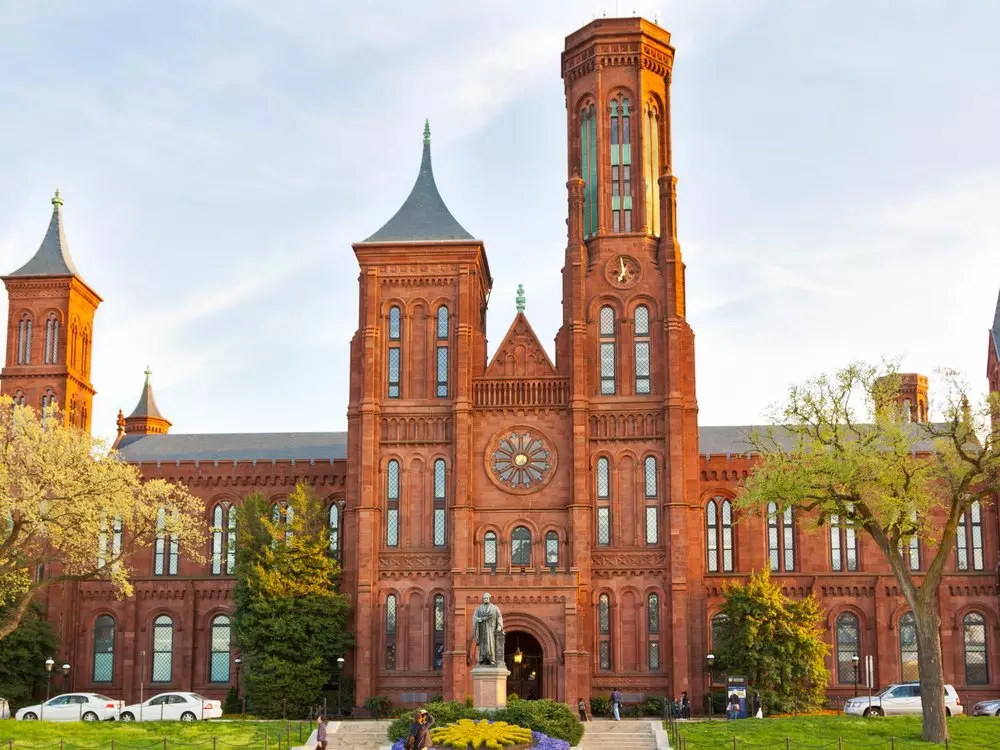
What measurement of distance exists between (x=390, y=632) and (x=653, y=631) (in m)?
11.8

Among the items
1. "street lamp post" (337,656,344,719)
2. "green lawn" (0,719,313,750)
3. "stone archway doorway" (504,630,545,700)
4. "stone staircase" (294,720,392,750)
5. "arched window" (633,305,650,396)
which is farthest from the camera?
"arched window" (633,305,650,396)

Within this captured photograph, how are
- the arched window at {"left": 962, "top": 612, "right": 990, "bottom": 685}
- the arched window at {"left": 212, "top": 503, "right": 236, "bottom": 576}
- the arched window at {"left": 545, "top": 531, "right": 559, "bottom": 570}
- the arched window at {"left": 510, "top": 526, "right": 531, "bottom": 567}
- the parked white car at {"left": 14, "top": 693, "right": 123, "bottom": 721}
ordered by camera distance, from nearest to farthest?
the parked white car at {"left": 14, "top": 693, "right": 123, "bottom": 721}
the arched window at {"left": 545, "top": 531, "right": 559, "bottom": 570}
the arched window at {"left": 510, "top": 526, "right": 531, "bottom": 567}
the arched window at {"left": 962, "top": 612, "right": 990, "bottom": 685}
the arched window at {"left": 212, "top": 503, "right": 236, "bottom": 576}

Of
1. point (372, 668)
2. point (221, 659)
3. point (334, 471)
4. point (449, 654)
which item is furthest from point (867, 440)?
point (221, 659)

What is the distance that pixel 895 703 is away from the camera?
57.6m

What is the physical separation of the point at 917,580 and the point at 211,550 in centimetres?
3563

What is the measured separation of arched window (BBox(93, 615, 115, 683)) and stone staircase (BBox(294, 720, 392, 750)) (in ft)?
69.5

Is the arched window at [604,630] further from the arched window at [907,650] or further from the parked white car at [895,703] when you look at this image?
the arched window at [907,650]

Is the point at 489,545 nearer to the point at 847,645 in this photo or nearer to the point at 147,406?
the point at 847,645

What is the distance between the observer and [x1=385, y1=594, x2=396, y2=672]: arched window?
2490 inches

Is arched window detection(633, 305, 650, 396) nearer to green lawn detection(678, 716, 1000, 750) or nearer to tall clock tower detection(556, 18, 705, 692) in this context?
tall clock tower detection(556, 18, 705, 692)

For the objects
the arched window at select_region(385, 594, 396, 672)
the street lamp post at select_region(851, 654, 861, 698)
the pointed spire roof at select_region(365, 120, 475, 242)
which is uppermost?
the pointed spire roof at select_region(365, 120, 475, 242)

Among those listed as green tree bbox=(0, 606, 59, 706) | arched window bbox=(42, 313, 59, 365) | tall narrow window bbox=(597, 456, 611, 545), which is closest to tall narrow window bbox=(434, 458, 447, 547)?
tall narrow window bbox=(597, 456, 611, 545)

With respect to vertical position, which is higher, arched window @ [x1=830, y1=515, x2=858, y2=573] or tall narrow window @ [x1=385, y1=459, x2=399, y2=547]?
tall narrow window @ [x1=385, y1=459, x2=399, y2=547]

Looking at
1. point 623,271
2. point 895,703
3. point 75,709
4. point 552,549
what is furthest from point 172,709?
point 895,703
